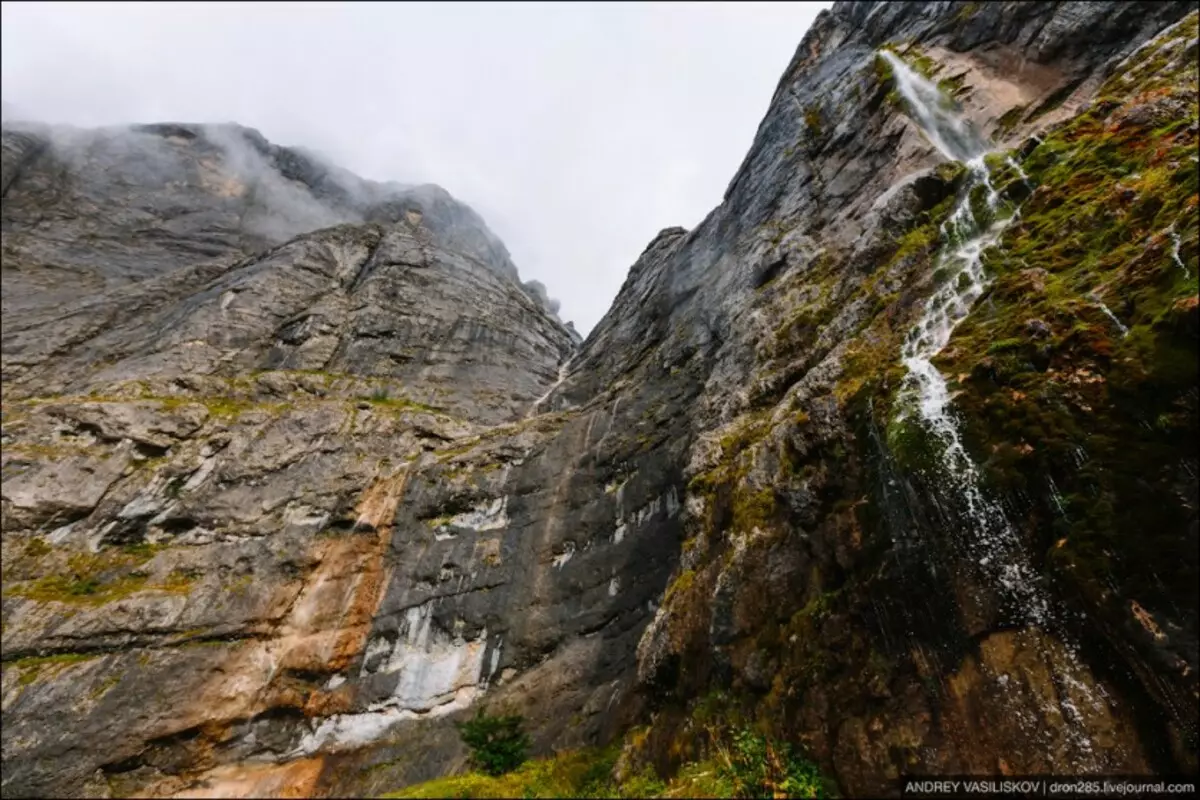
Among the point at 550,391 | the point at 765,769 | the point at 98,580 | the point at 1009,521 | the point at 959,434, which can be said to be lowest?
the point at 765,769

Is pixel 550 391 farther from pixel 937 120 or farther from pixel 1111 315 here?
pixel 1111 315

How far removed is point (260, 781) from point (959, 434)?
76.8 ft

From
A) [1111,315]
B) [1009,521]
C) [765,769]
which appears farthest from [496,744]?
[1111,315]

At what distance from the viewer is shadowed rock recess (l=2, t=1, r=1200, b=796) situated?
27.8ft

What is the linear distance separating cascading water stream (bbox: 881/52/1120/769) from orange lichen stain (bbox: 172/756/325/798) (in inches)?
851

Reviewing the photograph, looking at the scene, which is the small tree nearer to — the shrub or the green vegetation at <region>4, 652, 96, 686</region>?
the shrub

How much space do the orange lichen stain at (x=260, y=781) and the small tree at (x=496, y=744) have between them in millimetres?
7310

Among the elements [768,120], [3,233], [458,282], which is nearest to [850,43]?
[768,120]

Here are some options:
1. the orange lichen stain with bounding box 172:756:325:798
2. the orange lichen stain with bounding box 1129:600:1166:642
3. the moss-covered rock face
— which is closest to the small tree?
the moss-covered rock face

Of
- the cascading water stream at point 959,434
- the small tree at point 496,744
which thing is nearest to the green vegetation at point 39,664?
the small tree at point 496,744

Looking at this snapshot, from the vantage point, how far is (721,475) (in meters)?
17.4

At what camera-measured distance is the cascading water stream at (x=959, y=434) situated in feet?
25.9

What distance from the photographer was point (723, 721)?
11203 millimetres

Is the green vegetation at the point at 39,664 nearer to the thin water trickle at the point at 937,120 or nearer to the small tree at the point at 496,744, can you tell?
the small tree at the point at 496,744
